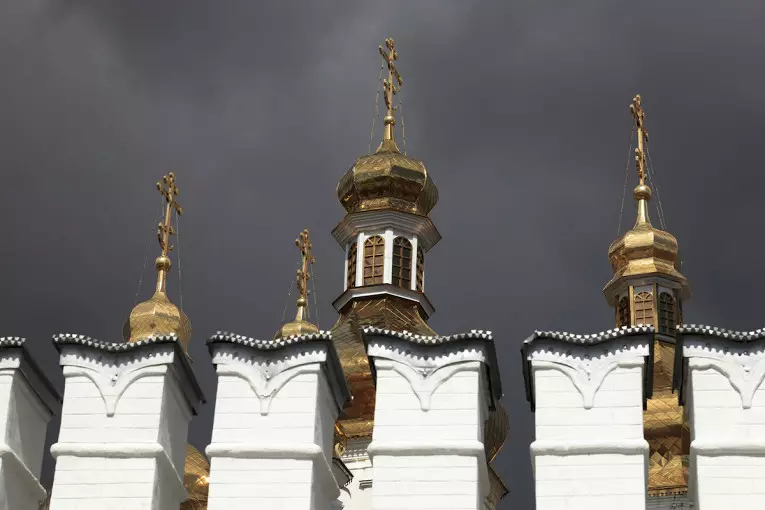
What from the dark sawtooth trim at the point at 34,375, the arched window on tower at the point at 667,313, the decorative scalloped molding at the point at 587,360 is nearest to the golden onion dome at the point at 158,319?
the arched window on tower at the point at 667,313

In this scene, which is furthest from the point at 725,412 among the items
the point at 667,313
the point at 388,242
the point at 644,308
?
the point at 667,313

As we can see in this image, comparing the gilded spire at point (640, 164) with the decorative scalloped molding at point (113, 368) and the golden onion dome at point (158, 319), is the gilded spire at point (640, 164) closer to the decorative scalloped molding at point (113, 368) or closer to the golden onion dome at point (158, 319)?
the golden onion dome at point (158, 319)

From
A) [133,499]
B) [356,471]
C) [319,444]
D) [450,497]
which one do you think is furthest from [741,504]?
[356,471]

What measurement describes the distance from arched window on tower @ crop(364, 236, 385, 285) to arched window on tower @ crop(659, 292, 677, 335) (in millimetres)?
4972

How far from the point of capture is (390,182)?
1128 inches

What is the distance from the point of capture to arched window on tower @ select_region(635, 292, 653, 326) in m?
29.6

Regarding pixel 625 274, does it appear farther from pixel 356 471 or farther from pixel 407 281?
pixel 356 471

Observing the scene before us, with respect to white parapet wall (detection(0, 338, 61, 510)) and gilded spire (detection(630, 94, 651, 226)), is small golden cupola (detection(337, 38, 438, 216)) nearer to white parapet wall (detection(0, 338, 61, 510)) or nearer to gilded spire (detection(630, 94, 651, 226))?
gilded spire (detection(630, 94, 651, 226))

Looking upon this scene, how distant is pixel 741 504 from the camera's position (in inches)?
514

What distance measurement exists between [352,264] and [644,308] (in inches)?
203

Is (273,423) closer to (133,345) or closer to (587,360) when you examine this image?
(133,345)

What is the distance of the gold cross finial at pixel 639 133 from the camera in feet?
91.7


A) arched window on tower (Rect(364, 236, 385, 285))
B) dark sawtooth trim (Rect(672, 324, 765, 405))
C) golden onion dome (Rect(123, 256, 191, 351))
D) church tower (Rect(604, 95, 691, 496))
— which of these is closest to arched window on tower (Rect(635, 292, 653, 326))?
church tower (Rect(604, 95, 691, 496))

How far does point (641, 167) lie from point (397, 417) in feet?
53.8
